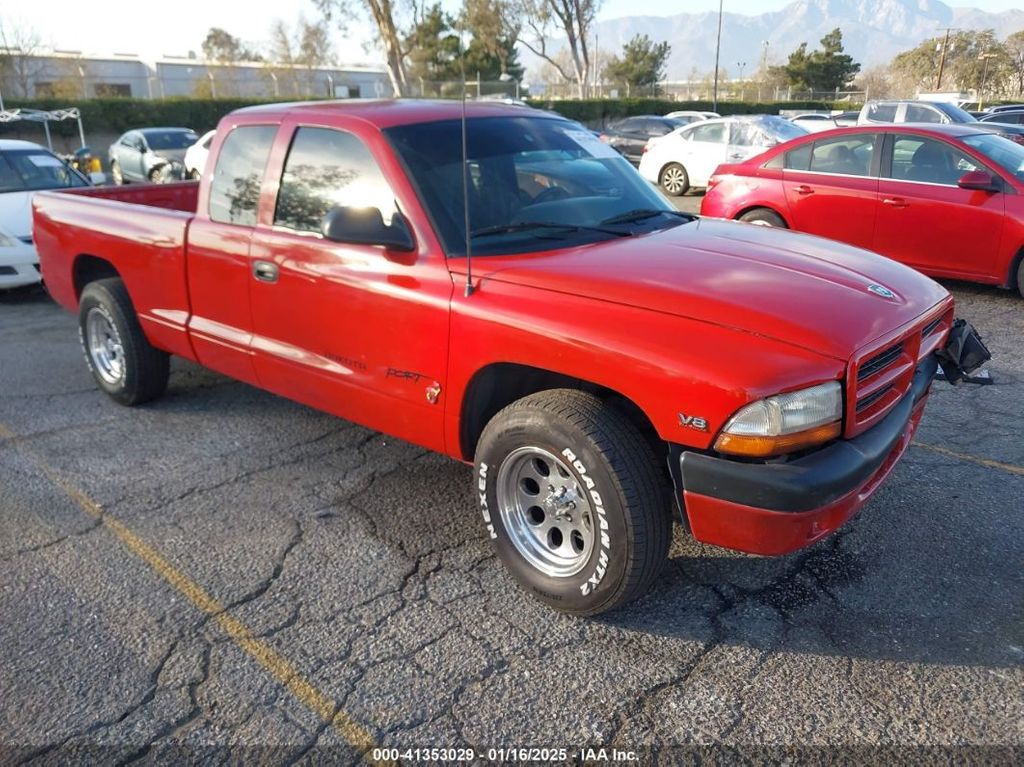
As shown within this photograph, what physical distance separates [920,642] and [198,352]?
372cm

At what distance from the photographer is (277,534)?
3652mm

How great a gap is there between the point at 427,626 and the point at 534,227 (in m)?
1.69

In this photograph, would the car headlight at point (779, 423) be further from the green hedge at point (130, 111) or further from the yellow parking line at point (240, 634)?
the green hedge at point (130, 111)

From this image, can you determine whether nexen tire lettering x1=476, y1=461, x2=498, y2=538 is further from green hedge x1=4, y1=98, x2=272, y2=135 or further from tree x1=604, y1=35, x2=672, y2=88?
tree x1=604, y1=35, x2=672, y2=88

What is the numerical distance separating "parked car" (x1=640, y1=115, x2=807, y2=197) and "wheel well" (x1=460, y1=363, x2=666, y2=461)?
39.7ft

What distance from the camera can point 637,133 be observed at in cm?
2089

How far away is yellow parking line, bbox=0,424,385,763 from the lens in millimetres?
2518

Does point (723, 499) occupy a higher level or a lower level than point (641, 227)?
lower

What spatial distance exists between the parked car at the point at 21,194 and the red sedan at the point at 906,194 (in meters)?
7.10

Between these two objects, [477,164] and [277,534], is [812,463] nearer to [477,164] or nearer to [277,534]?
[477,164]

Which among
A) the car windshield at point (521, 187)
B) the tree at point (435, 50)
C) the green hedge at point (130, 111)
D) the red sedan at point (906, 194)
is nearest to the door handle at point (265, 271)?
the car windshield at point (521, 187)

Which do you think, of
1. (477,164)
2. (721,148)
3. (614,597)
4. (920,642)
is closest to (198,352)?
(477,164)

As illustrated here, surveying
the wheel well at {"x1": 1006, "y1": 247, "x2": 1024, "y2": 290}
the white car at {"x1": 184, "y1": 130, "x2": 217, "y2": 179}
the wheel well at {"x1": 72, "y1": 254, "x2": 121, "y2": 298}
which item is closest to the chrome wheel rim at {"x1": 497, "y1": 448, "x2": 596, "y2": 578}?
the wheel well at {"x1": 72, "y1": 254, "x2": 121, "y2": 298}

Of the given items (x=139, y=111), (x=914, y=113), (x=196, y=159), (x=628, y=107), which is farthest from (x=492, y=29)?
(x=196, y=159)
